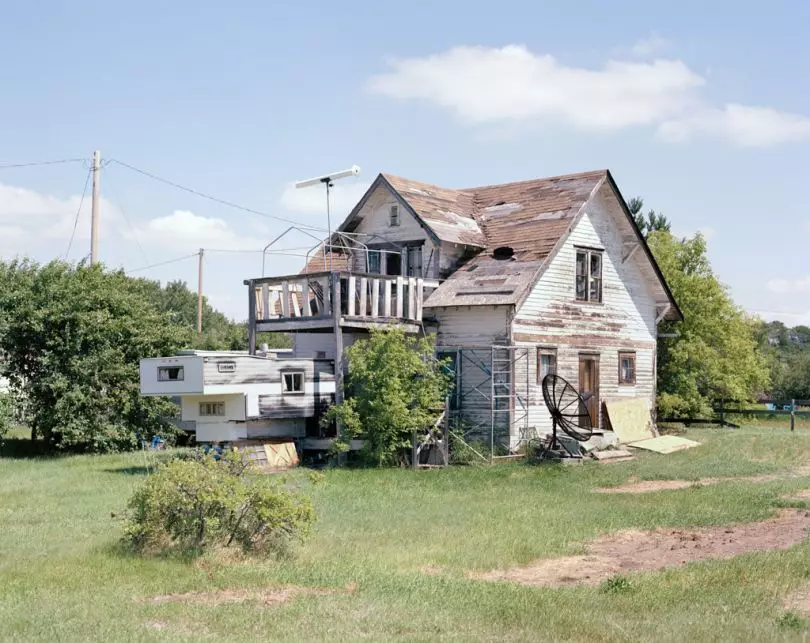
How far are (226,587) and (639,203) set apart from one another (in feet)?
163

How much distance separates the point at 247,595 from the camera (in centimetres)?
1245

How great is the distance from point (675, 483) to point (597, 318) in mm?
8902

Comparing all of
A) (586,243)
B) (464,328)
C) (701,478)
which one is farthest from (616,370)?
(701,478)

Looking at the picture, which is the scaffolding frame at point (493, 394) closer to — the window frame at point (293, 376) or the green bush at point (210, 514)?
the window frame at point (293, 376)

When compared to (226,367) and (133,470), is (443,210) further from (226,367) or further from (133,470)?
(133,470)

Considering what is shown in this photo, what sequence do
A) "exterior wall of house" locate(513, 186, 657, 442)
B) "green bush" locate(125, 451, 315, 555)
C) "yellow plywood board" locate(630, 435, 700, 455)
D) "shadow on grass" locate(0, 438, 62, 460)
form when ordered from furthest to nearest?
"shadow on grass" locate(0, 438, 62, 460), "yellow plywood board" locate(630, 435, 700, 455), "exterior wall of house" locate(513, 186, 657, 442), "green bush" locate(125, 451, 315, 555)

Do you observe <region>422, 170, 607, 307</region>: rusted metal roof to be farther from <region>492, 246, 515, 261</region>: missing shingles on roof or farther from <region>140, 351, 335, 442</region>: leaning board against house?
<region>140, 351, 335, 442</region>: leaning board against house

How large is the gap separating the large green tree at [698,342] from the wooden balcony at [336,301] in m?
13.0

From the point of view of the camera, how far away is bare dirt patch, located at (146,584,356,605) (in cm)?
1210

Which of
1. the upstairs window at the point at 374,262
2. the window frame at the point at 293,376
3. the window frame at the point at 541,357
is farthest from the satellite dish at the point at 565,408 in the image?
the upstairs window at the point at 374,262

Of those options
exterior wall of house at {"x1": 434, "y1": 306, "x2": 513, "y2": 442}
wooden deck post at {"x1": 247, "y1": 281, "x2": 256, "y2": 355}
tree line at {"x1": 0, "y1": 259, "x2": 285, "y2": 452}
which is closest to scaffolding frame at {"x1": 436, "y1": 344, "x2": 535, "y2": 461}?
exterior wall of house at {"x1": 434, "y1": 306, "x2": 513, "y2": 442}

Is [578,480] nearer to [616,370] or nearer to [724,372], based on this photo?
[616,370]

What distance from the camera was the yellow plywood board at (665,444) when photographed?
2992cm

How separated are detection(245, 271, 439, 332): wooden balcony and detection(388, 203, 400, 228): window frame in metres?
2.93
